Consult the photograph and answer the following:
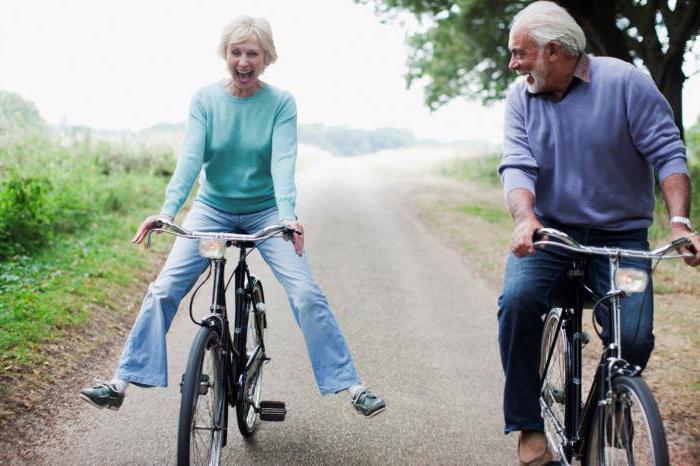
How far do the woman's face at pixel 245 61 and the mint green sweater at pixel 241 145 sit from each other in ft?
0.36

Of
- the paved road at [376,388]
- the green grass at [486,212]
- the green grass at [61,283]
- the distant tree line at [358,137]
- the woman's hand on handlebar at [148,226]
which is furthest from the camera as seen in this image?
the distant tree line at [358,137]

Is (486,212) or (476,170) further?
(476,170)

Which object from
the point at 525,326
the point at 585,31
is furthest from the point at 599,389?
the point at 585,31

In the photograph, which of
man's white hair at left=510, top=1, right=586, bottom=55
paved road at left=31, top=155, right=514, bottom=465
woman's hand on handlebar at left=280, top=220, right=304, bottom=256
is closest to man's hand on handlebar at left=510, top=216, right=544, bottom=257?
man's white hair at left=510, top=1, right=586, bottom=55

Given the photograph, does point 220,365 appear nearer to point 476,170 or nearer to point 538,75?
point 538,75

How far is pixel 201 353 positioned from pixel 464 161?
30.6 metres

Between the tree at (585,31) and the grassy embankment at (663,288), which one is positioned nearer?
the grassy embankment at (663,288)

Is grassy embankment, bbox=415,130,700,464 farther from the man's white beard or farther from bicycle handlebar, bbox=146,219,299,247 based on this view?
bicycle handlebar, bbox=146,219,299,247

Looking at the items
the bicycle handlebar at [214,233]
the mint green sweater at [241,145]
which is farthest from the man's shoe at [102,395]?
the mint green sweater at [241,145]

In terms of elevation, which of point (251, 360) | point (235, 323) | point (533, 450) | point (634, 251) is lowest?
point (533, 450)

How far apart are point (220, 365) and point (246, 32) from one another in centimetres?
164

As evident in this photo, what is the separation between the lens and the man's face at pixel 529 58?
3.17m

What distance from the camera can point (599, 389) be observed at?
2807mm

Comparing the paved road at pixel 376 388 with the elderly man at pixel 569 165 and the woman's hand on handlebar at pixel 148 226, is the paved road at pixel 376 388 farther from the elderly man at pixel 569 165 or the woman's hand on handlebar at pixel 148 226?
the woman's hand on handlebar at pixel 148 226
